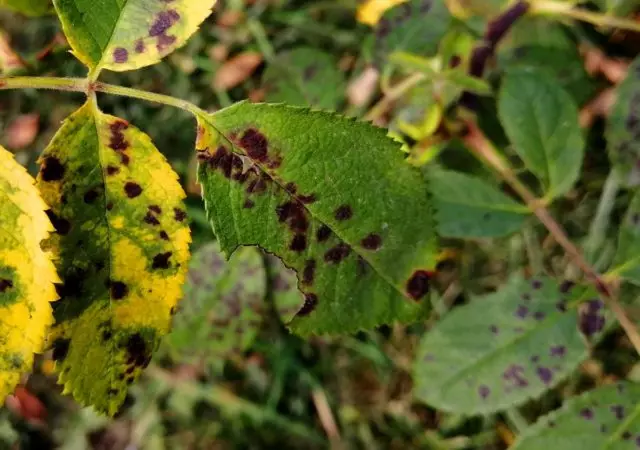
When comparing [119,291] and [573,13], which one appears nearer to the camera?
[119,291]

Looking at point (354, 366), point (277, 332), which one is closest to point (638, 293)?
point (354, 366)

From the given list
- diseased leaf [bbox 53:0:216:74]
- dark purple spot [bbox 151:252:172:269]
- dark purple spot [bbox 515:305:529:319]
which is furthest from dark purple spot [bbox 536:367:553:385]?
diseased leaf [bbox 53:0:216:74]

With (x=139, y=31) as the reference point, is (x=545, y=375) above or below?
below

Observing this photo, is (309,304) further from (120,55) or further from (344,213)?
(120,55)

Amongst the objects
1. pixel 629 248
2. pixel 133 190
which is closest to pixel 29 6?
pixel 133 190

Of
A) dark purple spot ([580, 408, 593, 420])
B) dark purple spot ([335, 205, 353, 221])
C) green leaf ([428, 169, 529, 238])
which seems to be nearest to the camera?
dark purple spot ([335, 205, 353, 221])

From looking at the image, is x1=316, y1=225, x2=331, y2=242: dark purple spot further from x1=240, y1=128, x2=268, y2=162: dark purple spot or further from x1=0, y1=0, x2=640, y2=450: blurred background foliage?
x1=0, y1=0, x2=640, y2=450: blurred background foliage

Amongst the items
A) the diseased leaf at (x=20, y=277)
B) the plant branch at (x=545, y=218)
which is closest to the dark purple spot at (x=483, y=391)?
the plant branch at (x=545, y=218)
